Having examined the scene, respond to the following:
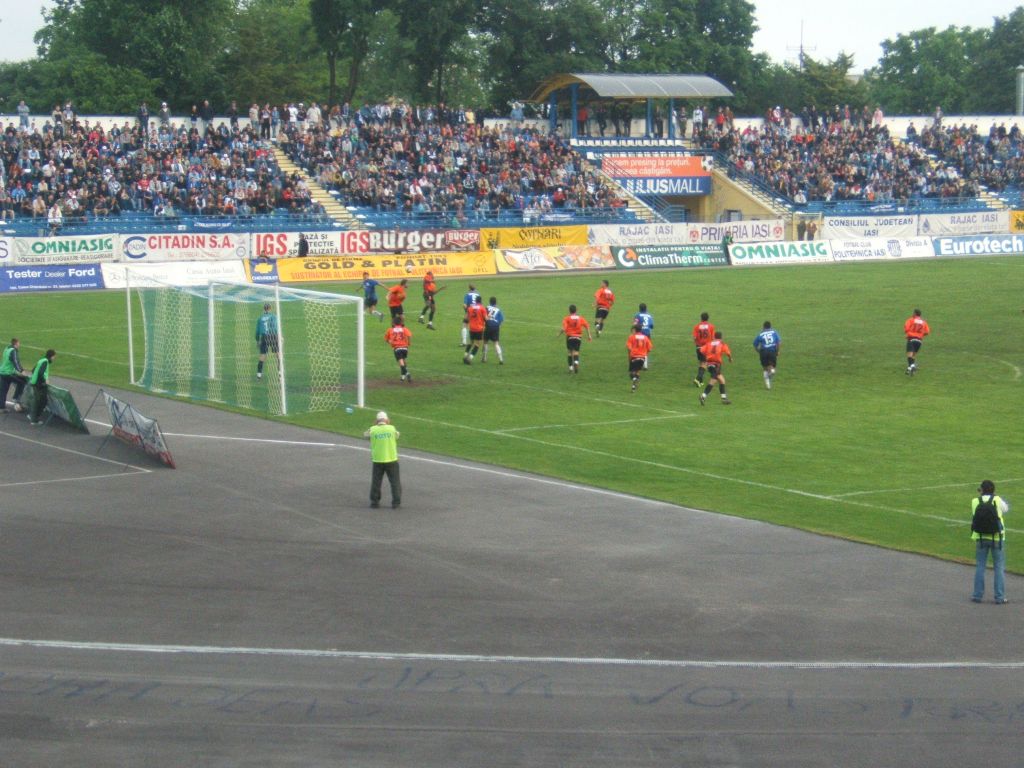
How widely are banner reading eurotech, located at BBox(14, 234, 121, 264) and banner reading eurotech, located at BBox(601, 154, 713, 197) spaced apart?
109 feet

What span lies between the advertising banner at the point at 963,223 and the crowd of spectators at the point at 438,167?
1753 centimetres

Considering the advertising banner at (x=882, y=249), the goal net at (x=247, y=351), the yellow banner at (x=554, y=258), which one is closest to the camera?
the goal net at (x=247, y=351)

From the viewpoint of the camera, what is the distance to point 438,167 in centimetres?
7538

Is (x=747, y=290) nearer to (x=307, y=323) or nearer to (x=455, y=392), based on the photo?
(x=307, y=323)

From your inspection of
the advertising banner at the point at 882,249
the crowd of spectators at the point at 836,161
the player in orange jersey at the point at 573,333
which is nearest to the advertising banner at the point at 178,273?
the player in orange jersey at the point at 573,333

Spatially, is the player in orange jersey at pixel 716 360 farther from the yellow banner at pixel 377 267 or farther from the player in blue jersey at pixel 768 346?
the yellow banner at pixel 377 267

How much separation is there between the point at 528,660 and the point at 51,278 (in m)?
46.7

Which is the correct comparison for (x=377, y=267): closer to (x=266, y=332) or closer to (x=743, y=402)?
(x=266, y=332)

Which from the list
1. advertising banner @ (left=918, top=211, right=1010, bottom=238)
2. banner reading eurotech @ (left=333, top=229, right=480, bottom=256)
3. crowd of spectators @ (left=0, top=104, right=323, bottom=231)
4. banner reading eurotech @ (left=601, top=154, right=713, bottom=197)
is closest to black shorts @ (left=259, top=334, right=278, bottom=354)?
crowd of spectators @ (left=0, top=104, right=323, bottom=231)

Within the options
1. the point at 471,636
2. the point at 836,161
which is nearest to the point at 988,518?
the point at 471,636

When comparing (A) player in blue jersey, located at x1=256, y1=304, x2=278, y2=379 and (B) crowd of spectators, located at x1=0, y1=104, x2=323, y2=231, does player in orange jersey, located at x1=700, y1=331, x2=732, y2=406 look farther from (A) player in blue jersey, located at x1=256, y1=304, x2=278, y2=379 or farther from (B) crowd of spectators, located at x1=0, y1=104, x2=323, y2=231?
(B) crowd of spectators, located at x1=0, y1=104, x2=323, y2=231

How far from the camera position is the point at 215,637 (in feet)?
50.7

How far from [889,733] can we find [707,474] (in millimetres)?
12120

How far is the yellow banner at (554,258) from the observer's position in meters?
66.5
